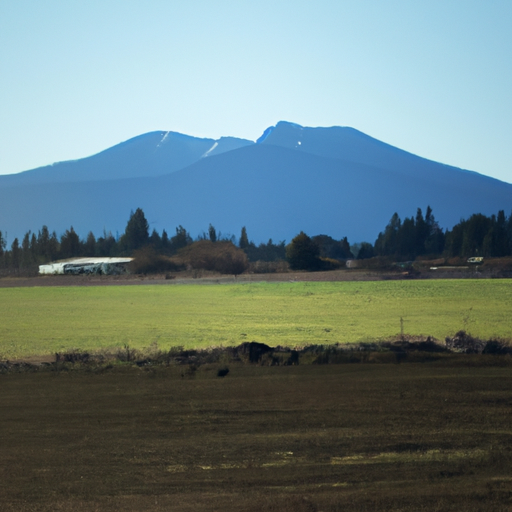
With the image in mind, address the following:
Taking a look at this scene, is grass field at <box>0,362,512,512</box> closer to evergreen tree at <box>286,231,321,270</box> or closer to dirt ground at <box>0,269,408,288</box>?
dirt ground at <box>0,269,408,288</box>

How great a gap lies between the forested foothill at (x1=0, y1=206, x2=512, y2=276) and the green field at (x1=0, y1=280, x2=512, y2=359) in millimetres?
17908

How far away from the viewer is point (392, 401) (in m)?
9.83

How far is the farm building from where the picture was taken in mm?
64312

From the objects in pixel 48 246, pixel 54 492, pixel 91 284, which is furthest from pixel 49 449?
pixel 48 246

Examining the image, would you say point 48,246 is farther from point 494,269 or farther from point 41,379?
point 41,379

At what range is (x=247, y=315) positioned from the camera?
1025 inches

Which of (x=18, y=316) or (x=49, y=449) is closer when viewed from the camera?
(x=49, y=449)

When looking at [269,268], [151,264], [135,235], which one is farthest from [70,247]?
[269,268]

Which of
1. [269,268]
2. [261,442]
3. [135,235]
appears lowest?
[261,442]

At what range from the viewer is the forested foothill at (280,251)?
60.2 m

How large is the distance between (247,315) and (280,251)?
2284 inches

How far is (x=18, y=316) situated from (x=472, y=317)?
1735cm

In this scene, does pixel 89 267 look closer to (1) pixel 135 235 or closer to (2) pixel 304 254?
(1) pixel 135 235

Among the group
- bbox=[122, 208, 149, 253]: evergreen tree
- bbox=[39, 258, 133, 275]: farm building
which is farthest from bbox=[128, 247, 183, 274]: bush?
bbox=[122, 208, 149, 253]: evergreen tree
